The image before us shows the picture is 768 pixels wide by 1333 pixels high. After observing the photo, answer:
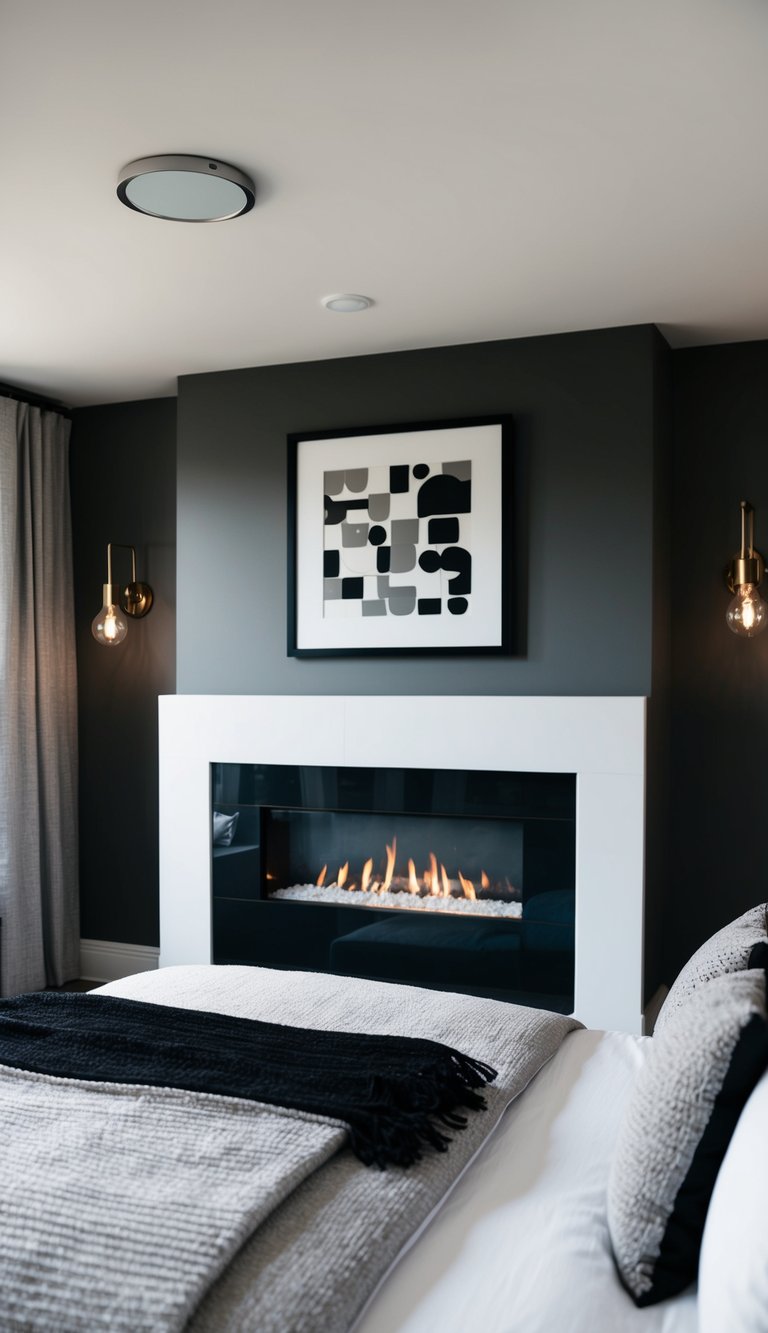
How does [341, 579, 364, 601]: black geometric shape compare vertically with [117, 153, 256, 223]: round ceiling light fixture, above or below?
below

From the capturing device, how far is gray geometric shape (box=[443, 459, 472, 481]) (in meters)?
4.16

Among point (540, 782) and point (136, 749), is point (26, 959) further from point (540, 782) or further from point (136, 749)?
point (540, 782)

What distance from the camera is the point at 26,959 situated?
4848 mm

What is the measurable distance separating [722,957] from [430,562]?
2509mm

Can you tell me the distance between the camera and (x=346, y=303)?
3734 mm

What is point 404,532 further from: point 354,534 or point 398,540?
point 354,534

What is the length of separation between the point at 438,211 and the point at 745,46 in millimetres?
971

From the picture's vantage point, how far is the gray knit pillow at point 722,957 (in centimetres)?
187

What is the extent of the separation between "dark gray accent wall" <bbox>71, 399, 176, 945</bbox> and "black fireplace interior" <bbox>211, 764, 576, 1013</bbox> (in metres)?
0.75

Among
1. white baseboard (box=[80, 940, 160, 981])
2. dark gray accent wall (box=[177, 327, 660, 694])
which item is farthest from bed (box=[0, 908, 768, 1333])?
white baseboard (box=[80, 940, 160, 981])

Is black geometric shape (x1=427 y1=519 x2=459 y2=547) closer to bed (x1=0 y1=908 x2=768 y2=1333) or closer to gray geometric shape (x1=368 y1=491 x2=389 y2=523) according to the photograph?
gray geometric shape (x1=368 y1=491 x2=389 y2=523)

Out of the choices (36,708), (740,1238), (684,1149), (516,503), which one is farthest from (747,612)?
(36,708)

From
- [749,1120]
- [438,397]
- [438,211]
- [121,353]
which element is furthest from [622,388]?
[749,1120]

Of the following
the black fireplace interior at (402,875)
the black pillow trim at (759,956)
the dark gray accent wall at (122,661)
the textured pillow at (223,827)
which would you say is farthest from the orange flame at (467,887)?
the black pillow trim at (759,956)
